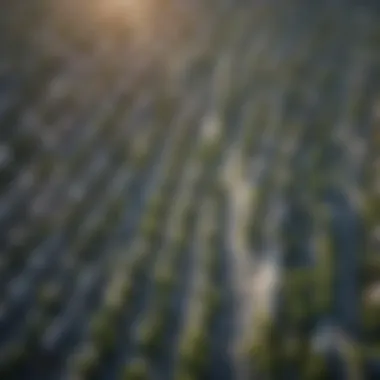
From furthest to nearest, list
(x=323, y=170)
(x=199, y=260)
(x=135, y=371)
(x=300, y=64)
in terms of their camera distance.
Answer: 1. (x=300, y=64)
2. (x=323, y=170)
3. (x=199, y=260)
4. (x=135, y=371)

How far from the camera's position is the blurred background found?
0.69 m

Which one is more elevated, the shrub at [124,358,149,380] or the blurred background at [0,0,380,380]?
the blurred background at [0,0,380,380]

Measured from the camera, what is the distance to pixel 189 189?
0.86 metres

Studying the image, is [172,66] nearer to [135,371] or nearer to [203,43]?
[203,43]

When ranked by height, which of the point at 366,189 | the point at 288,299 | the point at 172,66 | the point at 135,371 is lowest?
the point at 135,371

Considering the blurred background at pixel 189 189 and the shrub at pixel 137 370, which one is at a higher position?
the blurred background at pixel 189 189

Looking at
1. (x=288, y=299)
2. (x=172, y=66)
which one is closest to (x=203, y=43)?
(x=172, y=66)

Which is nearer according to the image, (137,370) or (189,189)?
(137,370)

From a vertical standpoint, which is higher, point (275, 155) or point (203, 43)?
point (203, 43)

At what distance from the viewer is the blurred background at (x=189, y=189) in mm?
689

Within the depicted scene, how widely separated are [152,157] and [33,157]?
0.17m

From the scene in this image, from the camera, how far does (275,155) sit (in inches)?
35.9

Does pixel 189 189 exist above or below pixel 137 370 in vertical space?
above

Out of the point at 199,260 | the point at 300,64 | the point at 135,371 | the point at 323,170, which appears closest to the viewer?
the point at 135,371
